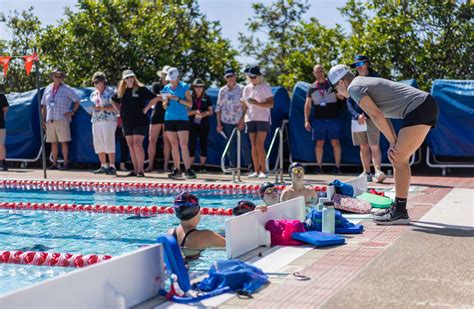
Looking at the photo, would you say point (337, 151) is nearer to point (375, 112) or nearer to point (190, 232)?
point (375, 112)

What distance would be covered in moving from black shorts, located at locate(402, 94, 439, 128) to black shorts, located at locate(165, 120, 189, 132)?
6.72 m

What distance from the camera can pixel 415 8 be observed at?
59.8 feet

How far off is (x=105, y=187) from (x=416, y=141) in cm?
682

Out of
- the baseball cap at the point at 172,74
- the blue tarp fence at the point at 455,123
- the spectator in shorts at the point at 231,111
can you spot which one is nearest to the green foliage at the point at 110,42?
the spectator in shorts at the point at 231,111

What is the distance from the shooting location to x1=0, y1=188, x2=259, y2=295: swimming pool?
608 centimetres

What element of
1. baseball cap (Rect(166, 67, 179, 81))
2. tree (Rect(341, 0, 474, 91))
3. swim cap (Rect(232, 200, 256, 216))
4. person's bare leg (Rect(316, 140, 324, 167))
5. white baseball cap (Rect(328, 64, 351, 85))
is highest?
tree (Rect(341, 0, 474, 91))

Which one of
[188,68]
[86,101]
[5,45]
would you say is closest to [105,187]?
[86,101]

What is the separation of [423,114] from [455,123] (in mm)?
7097

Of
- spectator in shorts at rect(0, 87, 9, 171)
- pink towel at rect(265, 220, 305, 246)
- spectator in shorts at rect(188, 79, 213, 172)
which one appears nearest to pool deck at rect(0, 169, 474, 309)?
pink towel at rect(265, 220, 305, 246)

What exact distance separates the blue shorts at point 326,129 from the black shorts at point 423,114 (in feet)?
22.7

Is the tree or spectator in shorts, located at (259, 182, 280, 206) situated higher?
the tree

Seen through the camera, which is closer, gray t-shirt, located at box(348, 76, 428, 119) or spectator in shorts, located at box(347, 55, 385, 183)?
gray t-shirt, located at box(348, 76, 428, 119)

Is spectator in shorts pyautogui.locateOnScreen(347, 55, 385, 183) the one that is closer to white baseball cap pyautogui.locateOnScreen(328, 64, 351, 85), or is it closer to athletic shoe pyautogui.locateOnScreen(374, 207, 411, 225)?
white baseball cap pyautogui.locateOnScreen(328, 64, 351, 85)

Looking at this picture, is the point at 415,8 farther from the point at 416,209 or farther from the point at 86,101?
the point at 416,209
